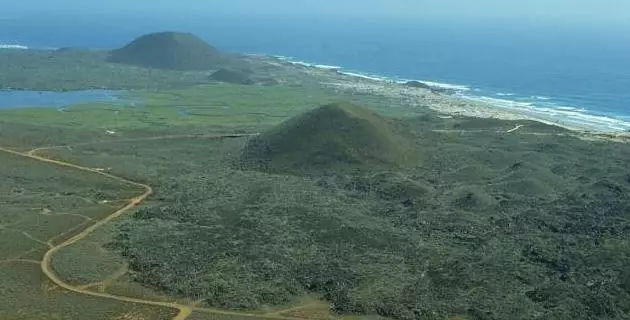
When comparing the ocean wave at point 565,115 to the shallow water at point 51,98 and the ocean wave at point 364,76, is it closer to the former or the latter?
the ocean wave at point 364,76

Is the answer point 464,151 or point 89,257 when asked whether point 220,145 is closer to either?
point 464,151

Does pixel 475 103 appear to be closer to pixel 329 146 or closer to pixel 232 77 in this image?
pixel 232 77

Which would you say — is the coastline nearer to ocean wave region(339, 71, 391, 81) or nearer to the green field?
ocean wave region(339, 71, 391, 81)

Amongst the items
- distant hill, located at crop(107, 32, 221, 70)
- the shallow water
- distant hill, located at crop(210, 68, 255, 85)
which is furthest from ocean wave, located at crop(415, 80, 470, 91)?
the shallow water

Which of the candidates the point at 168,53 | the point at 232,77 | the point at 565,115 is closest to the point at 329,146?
the point at 565,115

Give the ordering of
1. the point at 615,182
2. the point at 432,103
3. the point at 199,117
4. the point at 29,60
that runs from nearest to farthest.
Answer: the point at 615,182 < the point at 199,117 < the point at 432,103 < the point at 29,60

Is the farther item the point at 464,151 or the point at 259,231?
the point at 464,151

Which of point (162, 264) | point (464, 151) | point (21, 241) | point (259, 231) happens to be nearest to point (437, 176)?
point (464, 151)
